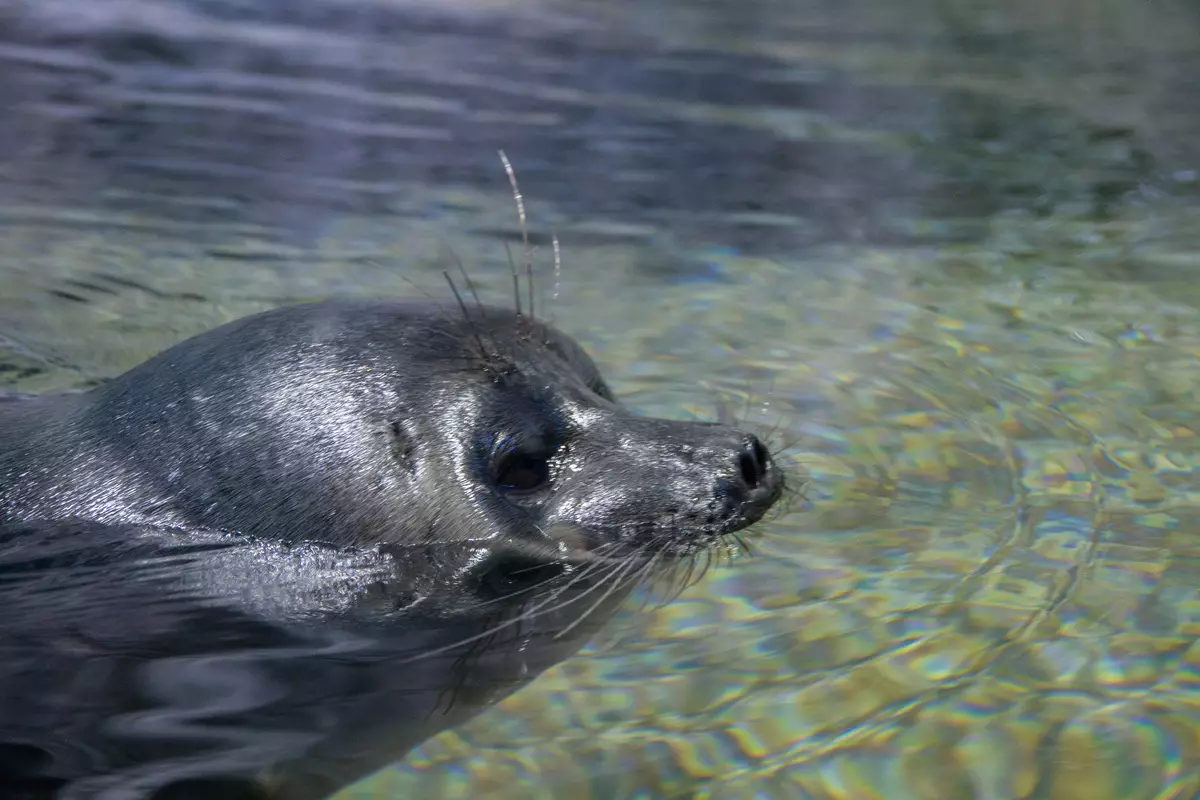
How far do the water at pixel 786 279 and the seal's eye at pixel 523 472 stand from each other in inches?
14.1

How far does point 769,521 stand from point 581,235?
3.16m

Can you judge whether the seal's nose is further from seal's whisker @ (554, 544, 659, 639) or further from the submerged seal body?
seal's whisker @ (554, 544, 659, 639)

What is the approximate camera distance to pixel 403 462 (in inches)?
124

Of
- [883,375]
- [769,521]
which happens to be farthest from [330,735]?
[883,375]

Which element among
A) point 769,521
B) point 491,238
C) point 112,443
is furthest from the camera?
point 491,238

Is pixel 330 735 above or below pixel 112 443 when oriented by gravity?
below

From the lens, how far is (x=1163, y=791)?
8.04ft

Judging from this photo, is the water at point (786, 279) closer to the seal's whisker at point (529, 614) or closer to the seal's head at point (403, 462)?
the seal's whisker at point (529, 614)

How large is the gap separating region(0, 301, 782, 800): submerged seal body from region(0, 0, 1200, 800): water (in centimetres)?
21

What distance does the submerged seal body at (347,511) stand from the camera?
2916 mm

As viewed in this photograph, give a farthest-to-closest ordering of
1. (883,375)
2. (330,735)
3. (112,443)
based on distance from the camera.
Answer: (883,375)
(112,443)
(330,735)

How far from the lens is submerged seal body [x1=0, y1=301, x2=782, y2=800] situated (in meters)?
2.92

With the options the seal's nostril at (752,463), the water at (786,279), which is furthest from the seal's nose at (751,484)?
the water at (786,279)

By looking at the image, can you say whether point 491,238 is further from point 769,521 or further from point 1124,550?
point 1124,550
